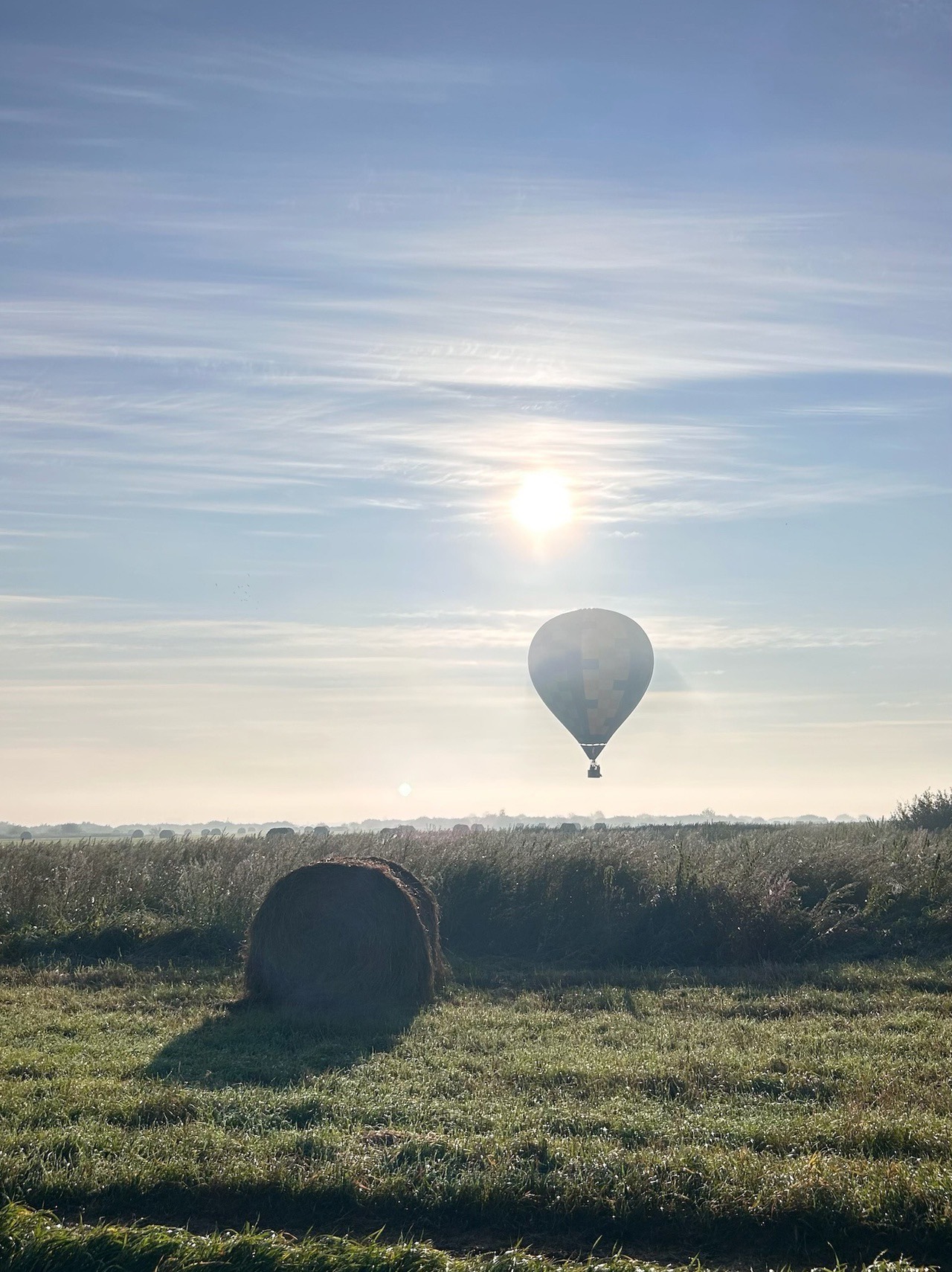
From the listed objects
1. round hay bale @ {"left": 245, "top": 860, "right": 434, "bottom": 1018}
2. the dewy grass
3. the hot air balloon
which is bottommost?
the dewy grass

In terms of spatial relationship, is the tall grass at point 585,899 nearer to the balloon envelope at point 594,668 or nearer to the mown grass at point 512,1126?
the mown grass at point 512,1126

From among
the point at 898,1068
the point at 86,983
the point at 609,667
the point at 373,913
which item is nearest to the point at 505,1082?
the point at 898,1068

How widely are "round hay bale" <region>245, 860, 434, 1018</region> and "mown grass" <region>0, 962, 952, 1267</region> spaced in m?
0.87

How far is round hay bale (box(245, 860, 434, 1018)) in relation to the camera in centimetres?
1316

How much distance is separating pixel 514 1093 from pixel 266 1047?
2992mm

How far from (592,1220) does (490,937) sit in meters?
11.1

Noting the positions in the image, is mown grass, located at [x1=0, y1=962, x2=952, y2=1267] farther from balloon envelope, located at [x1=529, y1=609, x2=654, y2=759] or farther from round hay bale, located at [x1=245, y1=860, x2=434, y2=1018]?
balloon envelope, located at [x1=529, y1=609, x2=654, y2=759]

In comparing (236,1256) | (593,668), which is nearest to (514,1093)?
(236,1256)

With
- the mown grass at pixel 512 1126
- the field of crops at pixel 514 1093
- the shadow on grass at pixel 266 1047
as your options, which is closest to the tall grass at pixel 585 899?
the field of crops at pixel 514 1093

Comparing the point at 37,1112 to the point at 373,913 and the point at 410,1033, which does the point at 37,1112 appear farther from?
the point at 373,913

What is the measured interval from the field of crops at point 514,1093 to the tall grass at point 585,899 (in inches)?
2.6

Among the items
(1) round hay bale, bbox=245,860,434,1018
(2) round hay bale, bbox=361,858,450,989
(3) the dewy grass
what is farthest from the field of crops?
(1) round hay bale, bbox=245,860,434,1018

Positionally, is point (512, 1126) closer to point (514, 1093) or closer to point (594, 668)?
point (514, 1093)

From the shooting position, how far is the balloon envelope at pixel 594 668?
2928 centimetres
